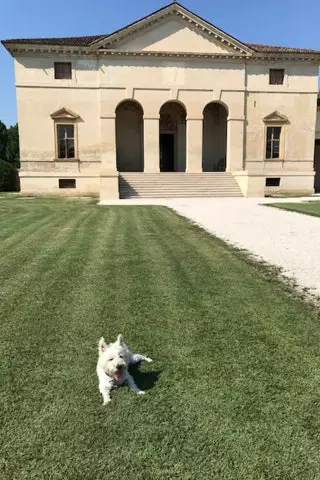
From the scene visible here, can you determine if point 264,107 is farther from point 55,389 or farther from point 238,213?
point 55,389

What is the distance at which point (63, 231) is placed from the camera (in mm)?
10883

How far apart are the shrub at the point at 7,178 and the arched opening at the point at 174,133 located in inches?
514

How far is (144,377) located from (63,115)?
27.6 metres

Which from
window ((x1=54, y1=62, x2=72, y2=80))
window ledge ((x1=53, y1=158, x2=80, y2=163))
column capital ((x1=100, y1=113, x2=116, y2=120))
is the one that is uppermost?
window ((x1=54, y1=62, x2=72, y2=80))

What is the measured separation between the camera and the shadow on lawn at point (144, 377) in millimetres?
3398

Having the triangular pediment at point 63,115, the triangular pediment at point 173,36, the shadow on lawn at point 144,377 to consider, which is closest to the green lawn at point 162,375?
the shadow on lawn at point 144,377

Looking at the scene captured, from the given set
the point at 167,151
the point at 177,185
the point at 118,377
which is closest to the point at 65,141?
the point at 177,185

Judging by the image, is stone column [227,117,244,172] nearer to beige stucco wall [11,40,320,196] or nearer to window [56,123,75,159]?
beige stucco wall [11,40,320,196]

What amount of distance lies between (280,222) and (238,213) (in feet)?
10.7

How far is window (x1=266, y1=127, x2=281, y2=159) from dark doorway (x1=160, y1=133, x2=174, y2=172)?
27.1 ft

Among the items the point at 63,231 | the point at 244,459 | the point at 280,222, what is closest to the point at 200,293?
the point at 244,459

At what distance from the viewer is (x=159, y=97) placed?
29.0m

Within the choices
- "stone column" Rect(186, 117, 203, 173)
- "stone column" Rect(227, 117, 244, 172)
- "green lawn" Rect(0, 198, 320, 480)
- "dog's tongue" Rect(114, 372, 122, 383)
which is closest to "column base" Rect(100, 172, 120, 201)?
"stone column" Rect(186, 117, 203, 173)

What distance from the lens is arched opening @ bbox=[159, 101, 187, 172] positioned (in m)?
33.0
